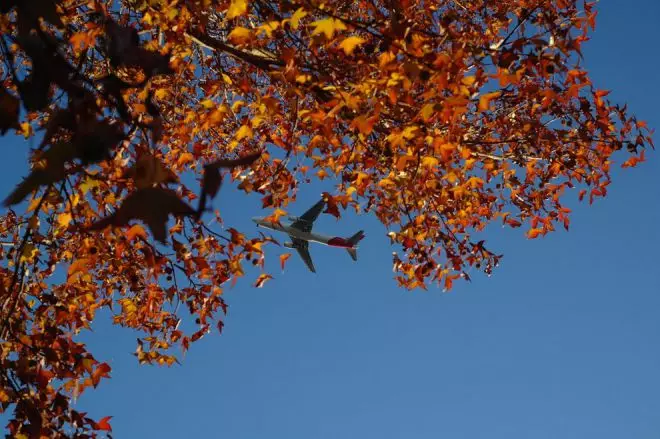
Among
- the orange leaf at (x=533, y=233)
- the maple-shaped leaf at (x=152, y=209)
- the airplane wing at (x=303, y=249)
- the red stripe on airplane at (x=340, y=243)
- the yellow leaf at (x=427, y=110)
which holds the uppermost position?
the red stripe on airplane at (x=340, y=243)

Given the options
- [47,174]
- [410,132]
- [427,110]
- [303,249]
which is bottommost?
[47,174]

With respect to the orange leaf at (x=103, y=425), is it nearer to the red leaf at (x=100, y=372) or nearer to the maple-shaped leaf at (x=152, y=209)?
the red leaf at (x=100, y=372)

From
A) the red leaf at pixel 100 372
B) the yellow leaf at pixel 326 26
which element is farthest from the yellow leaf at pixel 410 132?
the red leaf at pixel 100 372

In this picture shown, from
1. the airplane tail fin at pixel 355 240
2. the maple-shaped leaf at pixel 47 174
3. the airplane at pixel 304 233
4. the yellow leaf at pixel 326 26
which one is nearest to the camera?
the maple-shaped leaf at pixel 47 174

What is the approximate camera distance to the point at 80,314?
321 inches

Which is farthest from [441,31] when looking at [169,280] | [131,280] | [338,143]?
[131,280]

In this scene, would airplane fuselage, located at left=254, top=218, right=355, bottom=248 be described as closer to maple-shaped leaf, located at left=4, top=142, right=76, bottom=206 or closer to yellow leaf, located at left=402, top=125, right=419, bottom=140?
yellow leaf, located at left=402, top=125, right=419, bottom=140

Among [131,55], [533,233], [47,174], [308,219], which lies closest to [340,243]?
[308,219]

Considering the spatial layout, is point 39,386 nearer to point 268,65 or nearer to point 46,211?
point 46,211

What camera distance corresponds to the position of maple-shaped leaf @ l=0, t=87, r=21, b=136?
263 cm

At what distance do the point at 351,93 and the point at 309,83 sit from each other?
22.5 inches

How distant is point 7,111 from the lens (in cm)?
271

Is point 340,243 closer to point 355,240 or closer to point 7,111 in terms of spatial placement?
point 355,240

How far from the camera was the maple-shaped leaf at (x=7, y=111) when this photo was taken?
8.62 ft
